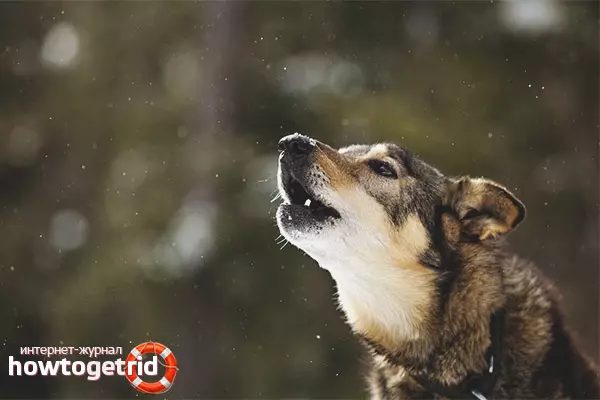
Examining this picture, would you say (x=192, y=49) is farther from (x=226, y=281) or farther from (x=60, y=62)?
(x=226, y=281)

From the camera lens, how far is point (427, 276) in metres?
4.49

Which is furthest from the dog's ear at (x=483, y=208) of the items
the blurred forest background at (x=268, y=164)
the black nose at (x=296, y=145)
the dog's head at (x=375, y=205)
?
the blurred forest background at (x=268, y=164)

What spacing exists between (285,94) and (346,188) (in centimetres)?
717

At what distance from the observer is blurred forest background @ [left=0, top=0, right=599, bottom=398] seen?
10914 mm

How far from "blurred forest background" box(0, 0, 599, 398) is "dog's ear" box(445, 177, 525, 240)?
5578 mm

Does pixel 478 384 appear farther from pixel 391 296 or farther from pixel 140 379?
pixel 140 379

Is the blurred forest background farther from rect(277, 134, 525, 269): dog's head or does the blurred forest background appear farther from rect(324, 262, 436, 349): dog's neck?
rect(324, 262, 436, 349): dog's neck

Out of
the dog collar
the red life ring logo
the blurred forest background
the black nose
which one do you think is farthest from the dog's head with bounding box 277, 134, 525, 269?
the blurred forest background

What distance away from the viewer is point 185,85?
12727mm

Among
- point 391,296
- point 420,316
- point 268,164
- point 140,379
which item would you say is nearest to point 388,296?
point 391,296

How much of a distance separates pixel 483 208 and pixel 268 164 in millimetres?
6150

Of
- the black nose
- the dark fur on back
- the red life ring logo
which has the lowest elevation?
the red life ring logo

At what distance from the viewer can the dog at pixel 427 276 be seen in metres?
4.36

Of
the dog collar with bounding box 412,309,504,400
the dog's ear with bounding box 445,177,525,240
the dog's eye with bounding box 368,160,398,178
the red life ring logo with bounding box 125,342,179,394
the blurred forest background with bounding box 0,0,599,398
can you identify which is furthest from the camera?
the blurred forest background with bounding box 0,0,599,398
